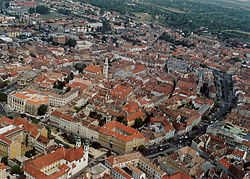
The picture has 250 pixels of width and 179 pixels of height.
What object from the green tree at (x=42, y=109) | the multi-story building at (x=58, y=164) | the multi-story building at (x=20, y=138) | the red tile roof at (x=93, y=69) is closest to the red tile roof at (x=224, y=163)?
the multi-story building at (x=58, y=164)

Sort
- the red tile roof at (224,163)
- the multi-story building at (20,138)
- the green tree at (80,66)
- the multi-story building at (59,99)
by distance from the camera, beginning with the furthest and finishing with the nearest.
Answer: the green tree at (80,66) < the multi-story building at (59,99) < the red tile roof at (224,163) < the multi-story building at (20,138)

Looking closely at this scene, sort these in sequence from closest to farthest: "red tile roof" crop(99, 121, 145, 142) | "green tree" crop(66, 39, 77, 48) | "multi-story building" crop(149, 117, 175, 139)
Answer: "red tile roof" crop(99, 121, 145, 142), "multi-story building" crop(149, 117, 175, 139), "green tree" crop(66, 39, 77, 48)

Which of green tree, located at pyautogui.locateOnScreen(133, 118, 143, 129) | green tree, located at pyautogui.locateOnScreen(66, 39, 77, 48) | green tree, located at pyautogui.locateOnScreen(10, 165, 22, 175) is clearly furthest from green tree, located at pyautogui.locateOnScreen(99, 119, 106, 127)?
green tree, located at pyautogui.locateOnScreen(66, 39, 77, 48)

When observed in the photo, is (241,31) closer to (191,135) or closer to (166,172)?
(191,135)

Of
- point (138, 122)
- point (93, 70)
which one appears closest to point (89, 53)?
point (93, 70)

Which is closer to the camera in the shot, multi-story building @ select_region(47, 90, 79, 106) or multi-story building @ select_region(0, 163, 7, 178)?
multi-story building @ select_region(0, 163, 7, 178)

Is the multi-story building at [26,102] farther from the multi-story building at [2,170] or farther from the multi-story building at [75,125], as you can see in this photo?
the multi-story building at [2,170]

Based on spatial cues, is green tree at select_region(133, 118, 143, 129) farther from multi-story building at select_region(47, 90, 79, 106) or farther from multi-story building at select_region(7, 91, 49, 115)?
multi-story building at select_region(7, 91, 49, 115)
